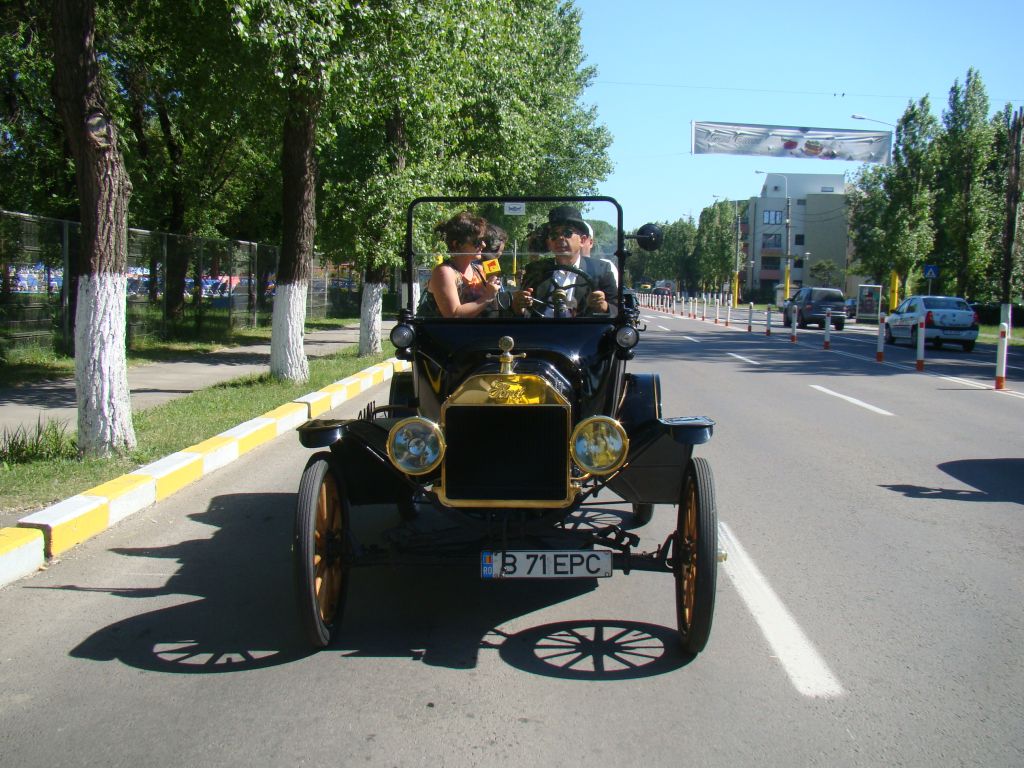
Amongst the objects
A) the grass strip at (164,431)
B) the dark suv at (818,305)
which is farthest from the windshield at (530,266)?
the dark suv at (818,305)

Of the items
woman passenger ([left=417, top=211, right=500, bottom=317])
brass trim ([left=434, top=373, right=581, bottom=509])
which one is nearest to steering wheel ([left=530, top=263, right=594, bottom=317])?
woman passenger ([left=417, top=211, right=500, bottom=317])

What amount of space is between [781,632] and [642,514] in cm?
191

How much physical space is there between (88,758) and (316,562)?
1.18 m

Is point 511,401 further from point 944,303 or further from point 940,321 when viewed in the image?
point 944,303

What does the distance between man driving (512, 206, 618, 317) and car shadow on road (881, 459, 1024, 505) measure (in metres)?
3.39

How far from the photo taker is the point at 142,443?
27.0 ft

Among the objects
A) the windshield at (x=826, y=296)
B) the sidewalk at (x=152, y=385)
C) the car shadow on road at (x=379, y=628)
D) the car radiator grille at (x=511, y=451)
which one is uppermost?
the windshield at (x=826, y=296)

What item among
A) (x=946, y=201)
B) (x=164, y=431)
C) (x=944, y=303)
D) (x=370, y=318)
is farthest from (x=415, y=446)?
(x=946, y=201)

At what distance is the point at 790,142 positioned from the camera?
31.5m

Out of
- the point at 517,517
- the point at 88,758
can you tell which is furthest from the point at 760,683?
the point at 88,758

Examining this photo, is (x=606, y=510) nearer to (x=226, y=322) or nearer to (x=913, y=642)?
(x=913, y=642)

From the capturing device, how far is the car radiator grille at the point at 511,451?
13.5 ft

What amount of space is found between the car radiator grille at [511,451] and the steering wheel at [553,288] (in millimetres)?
1193

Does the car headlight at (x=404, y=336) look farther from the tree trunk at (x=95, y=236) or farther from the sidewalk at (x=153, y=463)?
the tree trunk at (x=95, y=236)
